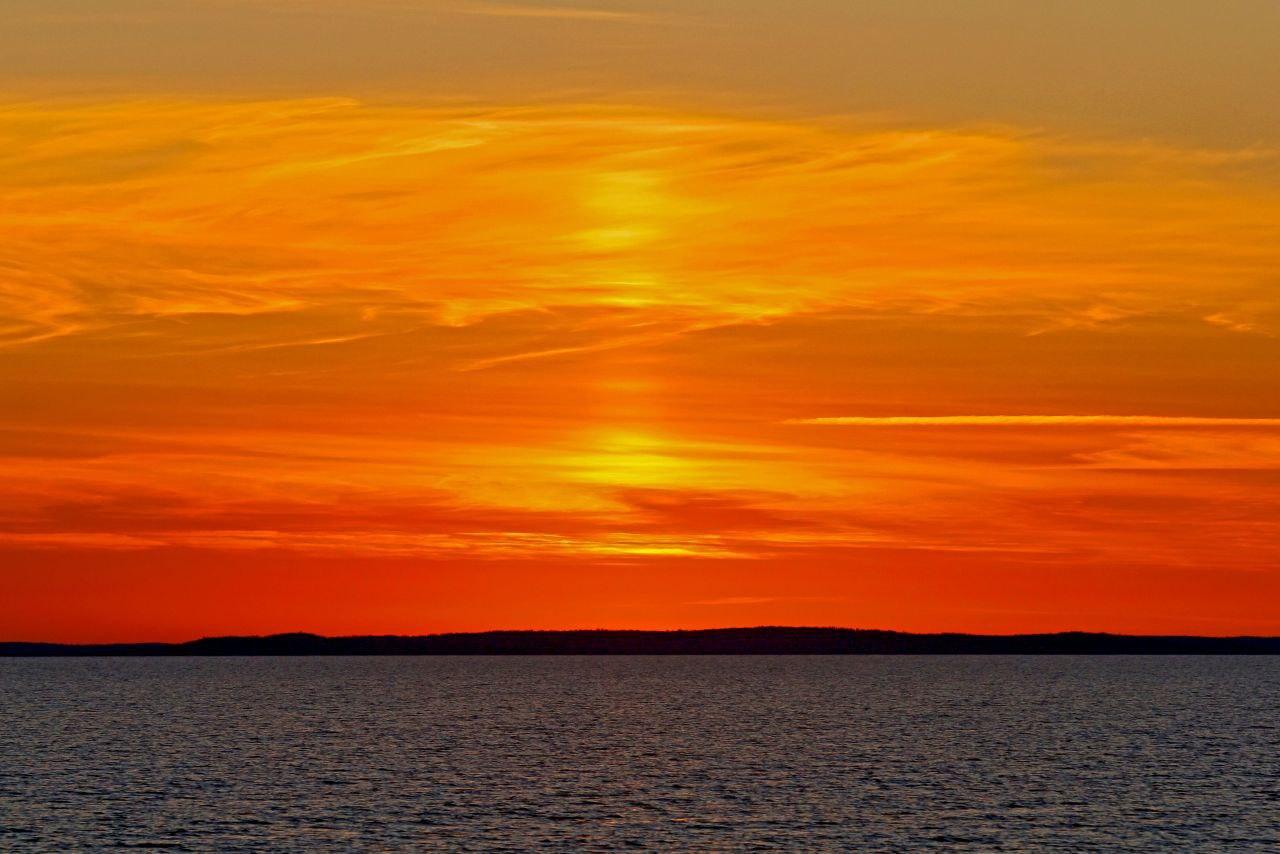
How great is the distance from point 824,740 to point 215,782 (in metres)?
66.1

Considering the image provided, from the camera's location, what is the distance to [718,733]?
187 metres

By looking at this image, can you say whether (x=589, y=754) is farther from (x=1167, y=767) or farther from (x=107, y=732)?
(x=107, y=732)

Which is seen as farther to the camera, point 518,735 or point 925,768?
point 518,735

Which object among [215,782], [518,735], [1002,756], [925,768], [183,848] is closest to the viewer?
[183,848]

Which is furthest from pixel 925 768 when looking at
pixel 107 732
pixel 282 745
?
pixel 107 732

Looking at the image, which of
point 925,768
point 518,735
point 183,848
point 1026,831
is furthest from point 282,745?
point 1026,831

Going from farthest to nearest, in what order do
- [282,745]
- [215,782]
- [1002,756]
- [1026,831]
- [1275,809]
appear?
[282,745]
[1002,756]
[215,782]
[1275,809]
[1026,831]

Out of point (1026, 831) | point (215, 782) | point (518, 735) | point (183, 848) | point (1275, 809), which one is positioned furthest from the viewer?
point (518, 735)

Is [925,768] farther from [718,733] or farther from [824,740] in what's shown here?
[718,733]

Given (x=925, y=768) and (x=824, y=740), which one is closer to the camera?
(x=925, y=768)

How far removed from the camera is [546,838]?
315ft

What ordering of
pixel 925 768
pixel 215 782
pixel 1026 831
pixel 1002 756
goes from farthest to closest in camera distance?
pixel 1002 756 → pixel 925 768 → pixel 215 782 → pixel 1026 831

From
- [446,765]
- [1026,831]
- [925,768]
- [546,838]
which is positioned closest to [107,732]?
[446,765]

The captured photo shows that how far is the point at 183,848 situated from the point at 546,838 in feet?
62.0
